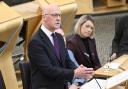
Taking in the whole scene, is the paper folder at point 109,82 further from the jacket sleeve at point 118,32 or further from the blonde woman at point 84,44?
the jacket sleeve at point 118,32

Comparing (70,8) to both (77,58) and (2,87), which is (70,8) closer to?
(77,58)

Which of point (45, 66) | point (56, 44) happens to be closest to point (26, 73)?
point (45, 66)

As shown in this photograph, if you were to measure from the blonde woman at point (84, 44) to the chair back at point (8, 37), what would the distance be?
613 millimetres

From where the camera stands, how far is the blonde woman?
13.1 feet

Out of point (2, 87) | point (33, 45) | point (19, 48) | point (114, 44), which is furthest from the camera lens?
point (19, 48)

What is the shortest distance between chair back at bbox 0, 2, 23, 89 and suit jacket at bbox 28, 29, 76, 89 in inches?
34.5

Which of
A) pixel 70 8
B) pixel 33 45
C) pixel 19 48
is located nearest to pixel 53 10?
pixel 33 45

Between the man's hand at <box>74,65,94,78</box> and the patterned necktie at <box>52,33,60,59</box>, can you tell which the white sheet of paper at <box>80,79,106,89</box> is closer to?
the man's hand at <box>74,65,94,78</box>

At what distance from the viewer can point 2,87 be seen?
3.31 m

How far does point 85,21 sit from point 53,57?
3.48 ft

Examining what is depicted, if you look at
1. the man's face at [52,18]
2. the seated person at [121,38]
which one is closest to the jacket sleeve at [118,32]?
the seated person at [121,38]

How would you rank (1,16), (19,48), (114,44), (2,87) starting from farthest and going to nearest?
(19,48) → (114,44) → (1,16) → (2,87)

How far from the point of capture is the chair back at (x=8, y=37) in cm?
389

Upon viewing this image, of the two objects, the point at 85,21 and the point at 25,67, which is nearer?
the point at 25,67
